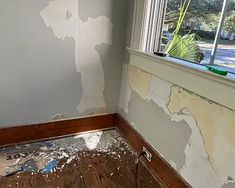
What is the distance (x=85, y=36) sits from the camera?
1943 millimetres

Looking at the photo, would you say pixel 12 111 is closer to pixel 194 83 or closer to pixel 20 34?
pixel 20 34

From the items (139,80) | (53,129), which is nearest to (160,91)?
(139,80)

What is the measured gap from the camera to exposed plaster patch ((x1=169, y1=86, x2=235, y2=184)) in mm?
1103

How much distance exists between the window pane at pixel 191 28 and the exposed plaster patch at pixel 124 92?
0.47 meters

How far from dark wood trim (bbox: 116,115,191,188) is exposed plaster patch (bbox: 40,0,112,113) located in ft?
1.21

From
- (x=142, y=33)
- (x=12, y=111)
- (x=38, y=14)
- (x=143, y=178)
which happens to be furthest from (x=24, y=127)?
(x=142, y=33)

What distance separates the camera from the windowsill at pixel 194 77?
109 centimetres

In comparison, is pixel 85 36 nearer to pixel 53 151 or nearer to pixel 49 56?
pixel 49 56

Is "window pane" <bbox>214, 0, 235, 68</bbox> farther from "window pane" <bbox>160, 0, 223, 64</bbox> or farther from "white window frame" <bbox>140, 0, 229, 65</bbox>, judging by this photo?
"white window frame" <bbox>140, 0, 229, 65</bbox>

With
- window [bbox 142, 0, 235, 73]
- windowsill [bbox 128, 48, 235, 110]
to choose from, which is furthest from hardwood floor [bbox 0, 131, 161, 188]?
window [bbox 142, 0, 235, 73]

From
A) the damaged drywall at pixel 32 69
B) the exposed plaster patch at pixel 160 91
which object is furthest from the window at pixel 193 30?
the damaged drywall at pixel 32 69

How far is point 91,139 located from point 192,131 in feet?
3.56

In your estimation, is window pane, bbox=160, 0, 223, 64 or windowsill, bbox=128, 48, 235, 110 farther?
window pane, bbox=160, 0, 223, 64

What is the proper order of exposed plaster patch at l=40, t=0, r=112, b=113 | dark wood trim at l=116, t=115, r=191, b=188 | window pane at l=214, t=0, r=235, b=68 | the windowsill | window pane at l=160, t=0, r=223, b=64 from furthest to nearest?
exposed plaster patch at l=40, t=0, r=112, b=113, dark wood trim at l=116, t=115, r=191, b=188, window pane at l=160, t=0, r=223, b=64, window pane at l=214, t=0, r=235, b=68, the windowsill
